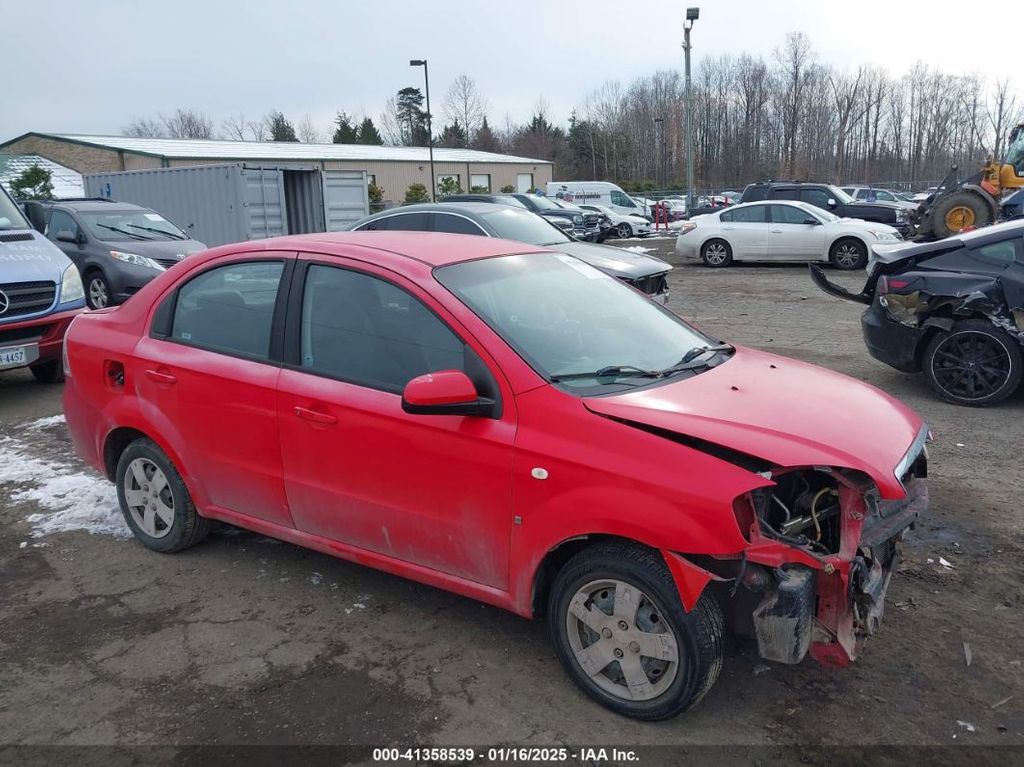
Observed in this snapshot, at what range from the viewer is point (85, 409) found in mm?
4629

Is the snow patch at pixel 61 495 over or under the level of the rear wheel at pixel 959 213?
under

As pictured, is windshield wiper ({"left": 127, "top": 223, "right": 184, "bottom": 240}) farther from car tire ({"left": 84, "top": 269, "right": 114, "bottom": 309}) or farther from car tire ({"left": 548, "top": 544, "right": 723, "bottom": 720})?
car tire ({"left": 548, "top": 544, "right": 723, "bottom": 720})

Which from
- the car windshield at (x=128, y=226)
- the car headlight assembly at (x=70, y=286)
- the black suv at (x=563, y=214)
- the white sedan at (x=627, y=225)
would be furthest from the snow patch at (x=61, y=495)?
the white sedan at (x=627, y=225)

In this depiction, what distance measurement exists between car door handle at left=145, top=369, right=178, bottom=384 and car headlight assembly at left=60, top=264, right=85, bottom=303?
177 inches

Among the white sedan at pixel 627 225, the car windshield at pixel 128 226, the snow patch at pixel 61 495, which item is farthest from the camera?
the white sedan at pixel 627 225

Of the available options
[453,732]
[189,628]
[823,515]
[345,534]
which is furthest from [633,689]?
[189,628]

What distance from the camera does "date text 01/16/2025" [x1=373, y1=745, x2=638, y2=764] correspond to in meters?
2.84

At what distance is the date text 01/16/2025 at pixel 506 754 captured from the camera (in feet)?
9.30

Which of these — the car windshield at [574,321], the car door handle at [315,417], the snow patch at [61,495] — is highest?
the car windshield at [574,321]

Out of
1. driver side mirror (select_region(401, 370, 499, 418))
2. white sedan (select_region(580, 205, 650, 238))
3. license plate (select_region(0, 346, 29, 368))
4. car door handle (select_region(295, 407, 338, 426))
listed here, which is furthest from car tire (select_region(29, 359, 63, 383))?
white sedan (select_region(580, 205, 650, 238))

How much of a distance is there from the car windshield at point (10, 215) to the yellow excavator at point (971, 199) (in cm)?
1677

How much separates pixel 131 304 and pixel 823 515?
3.62 metres

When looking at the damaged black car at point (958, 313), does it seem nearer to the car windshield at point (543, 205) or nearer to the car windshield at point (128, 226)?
the car windshield at point (128, 226)

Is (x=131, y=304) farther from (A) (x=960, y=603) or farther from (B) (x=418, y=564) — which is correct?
(A) (x=960, y=603)
